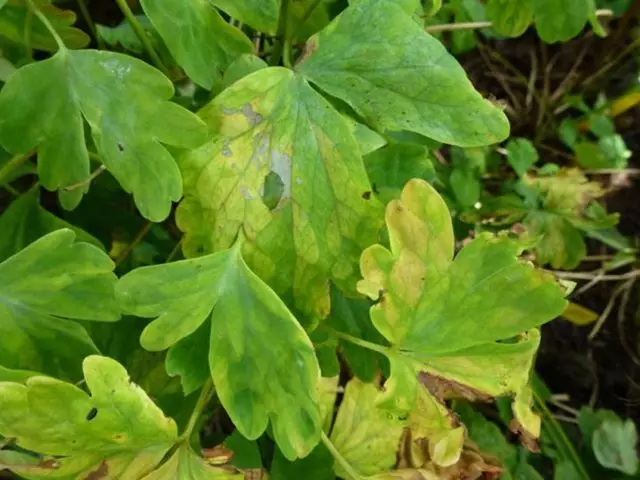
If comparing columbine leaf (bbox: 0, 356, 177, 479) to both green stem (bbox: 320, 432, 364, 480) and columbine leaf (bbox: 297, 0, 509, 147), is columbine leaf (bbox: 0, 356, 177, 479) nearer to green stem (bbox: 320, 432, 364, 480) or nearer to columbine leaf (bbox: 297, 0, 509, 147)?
green stem (bbox: 320, 432, 364, 480)

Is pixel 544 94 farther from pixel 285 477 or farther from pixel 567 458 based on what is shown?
pixel 285 477

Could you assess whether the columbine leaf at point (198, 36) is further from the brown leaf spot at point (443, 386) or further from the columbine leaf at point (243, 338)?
the brown leaf spot at point (443, 386)

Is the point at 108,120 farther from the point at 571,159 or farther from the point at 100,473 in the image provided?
the point at 571,159

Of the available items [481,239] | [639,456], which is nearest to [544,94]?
[639,456]

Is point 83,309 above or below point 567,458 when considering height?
above

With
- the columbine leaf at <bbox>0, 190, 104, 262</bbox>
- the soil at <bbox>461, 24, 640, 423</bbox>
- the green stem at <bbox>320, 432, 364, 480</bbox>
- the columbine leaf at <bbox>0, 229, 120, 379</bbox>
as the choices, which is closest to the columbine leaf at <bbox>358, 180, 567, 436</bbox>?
the green stem at <bbox>320, 432, 364, 480</bbox>

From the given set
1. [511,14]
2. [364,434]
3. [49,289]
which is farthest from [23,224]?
[511,14]

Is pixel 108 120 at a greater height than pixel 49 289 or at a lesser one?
greater
